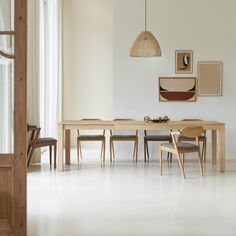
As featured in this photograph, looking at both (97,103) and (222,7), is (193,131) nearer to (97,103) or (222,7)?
(222,7)

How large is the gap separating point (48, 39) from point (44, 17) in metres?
0.50

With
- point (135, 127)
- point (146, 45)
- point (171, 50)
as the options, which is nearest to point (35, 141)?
point (135, 127)

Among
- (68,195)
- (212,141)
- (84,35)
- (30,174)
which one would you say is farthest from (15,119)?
(84,35)

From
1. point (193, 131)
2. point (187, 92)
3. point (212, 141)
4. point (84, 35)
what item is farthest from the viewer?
point (84, 35)

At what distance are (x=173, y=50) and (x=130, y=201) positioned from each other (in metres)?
4.29

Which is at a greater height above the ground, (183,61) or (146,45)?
(146,45)

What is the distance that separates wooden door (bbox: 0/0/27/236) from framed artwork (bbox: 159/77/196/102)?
542cm

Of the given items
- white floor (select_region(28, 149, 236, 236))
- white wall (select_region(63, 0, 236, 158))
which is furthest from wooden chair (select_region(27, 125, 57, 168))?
white wall (select_region(63, 0, 236, 158))

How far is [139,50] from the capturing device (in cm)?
747

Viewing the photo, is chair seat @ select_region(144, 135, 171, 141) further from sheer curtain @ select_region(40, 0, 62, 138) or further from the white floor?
sheer curtain @ select_region(40, 0, 62, 138)

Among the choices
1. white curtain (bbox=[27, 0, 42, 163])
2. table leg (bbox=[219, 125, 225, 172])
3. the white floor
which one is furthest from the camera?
white curtain (bbox=[27, 0, 42, 163])

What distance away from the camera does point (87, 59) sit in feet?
37.2

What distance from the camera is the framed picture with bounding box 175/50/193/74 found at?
29.7 ft

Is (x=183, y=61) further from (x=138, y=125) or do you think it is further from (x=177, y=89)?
(x=138, y=125)
